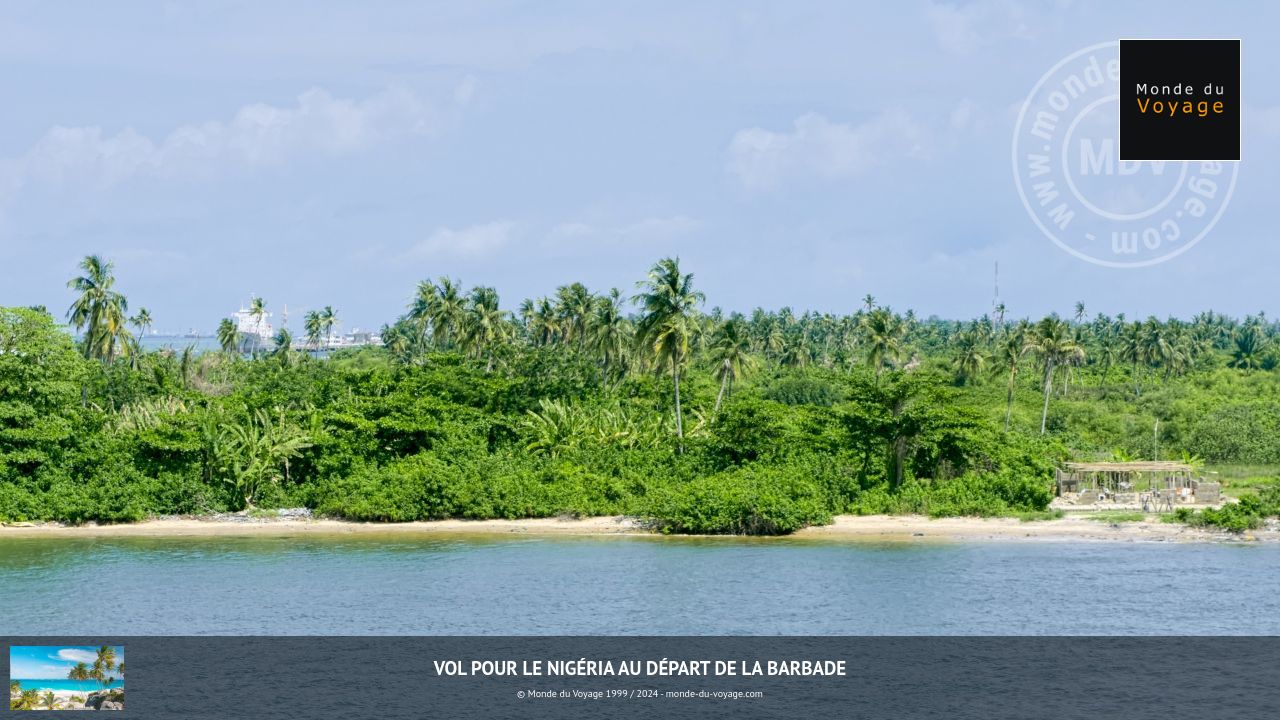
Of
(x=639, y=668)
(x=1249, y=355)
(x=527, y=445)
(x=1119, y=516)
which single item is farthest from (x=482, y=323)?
(x=1249, y=355)

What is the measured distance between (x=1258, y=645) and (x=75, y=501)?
133ft

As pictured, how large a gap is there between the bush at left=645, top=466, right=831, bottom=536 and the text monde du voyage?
16.4m

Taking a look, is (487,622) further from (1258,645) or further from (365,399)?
(365,399)

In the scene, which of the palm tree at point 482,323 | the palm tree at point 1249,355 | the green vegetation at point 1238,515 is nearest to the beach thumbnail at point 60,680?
the green vegetation at point 1238,515

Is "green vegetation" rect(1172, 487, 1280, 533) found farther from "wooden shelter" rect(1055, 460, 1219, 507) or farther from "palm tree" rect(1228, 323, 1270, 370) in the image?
"palm tree" rect(1228, 323, 1270, 370)

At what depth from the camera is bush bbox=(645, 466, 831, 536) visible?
44.5m

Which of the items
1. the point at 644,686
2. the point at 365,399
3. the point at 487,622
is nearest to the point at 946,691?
the point at 644,686

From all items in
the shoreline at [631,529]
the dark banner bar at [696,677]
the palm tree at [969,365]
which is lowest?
the dark banner bar at [696,677]

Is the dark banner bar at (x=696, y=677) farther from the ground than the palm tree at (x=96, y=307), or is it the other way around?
the palm tree at (x=96, y=307)

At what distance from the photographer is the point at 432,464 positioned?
5025 centimetres

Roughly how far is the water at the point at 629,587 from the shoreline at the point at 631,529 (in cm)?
137

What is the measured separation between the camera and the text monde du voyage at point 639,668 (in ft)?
89.6

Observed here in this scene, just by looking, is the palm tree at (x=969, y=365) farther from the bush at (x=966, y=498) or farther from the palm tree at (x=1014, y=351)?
the bush at (x=966, y=498)

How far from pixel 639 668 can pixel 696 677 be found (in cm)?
136
